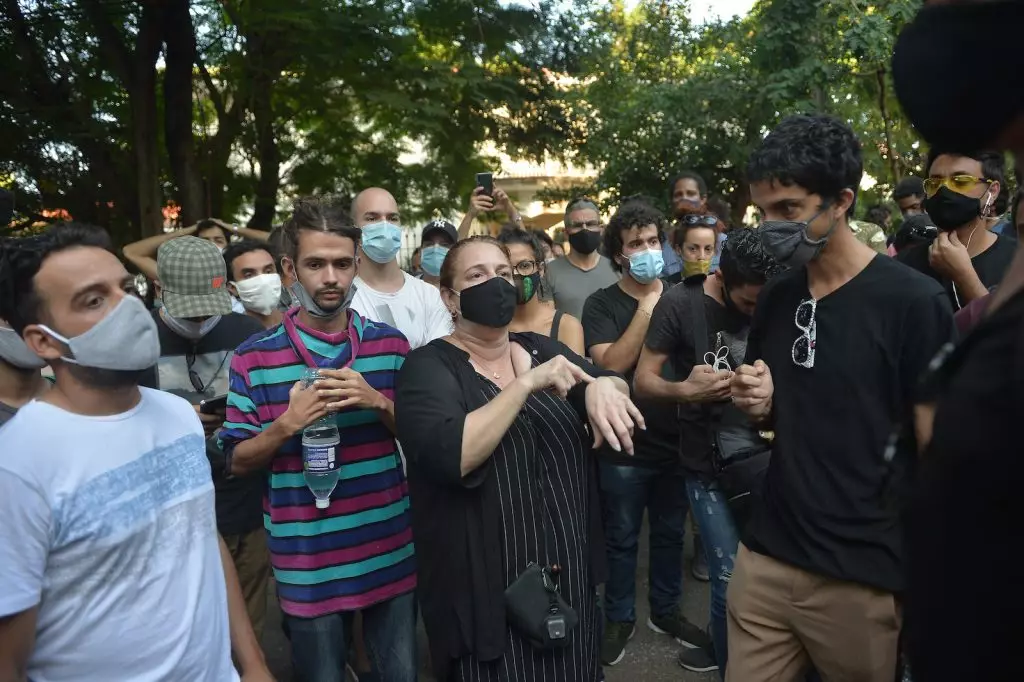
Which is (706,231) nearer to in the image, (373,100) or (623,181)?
(373,100)

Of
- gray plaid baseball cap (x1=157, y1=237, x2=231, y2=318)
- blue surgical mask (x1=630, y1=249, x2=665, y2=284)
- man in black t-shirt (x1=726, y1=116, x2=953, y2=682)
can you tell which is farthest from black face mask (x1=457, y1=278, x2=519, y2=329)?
blue surgical mask (x1=630, y1=249, x2=665, y2=284)

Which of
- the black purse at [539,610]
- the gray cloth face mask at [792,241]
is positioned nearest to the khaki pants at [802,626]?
the black purse at [539,610]

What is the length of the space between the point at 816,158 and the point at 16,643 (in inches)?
96.0

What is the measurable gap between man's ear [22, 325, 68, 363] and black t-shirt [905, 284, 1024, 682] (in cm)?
188

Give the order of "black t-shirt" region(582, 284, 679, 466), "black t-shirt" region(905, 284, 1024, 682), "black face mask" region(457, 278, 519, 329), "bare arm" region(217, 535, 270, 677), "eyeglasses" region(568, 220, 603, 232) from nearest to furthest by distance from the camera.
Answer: "black t-shirt" region(905, 284, 1024, 682) → "bare arm" region(217, 535, 270, 677) → "black face mask" region(457, 278, 519, 329) → "black t-shirt" region(582, 284, 679, 466) → "eyeglasses" region(568, 220, 603, 232)

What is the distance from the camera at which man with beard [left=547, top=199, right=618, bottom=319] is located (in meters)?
5.96

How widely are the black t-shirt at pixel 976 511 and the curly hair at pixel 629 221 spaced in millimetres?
3875

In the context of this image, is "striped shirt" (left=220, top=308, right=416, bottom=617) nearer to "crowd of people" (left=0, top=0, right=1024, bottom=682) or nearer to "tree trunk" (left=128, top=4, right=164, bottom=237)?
"crowd of people" (left=0, top=0, right=1024, bottom=682)

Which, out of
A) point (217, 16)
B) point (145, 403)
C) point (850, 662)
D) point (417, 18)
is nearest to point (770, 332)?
point (850, 662)

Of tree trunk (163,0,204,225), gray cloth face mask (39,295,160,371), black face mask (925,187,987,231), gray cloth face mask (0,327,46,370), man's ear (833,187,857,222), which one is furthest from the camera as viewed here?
tree trunk (163,0,204,225)

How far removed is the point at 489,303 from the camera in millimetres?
2914

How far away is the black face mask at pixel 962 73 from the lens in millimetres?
1035

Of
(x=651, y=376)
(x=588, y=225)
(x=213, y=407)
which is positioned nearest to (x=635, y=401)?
(x=651, y=376)

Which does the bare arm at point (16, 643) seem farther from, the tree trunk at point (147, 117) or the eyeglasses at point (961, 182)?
the tree trunk at point (147, 117)
